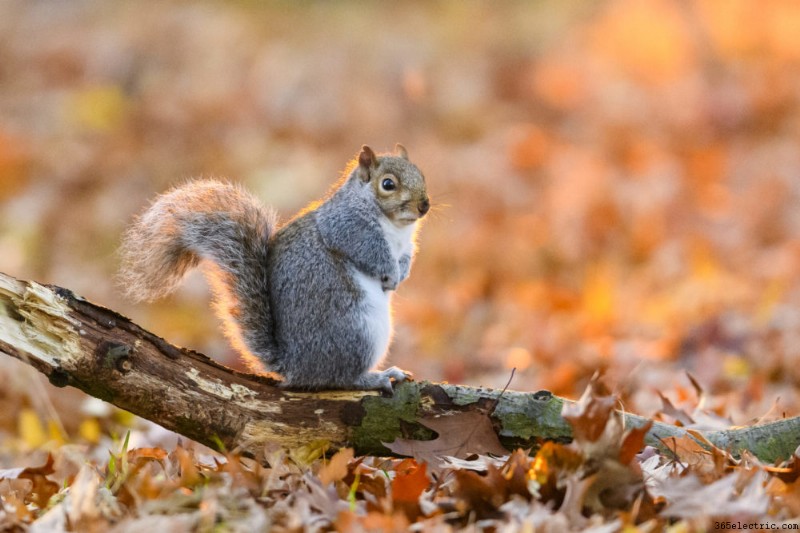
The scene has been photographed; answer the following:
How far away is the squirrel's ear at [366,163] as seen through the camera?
4.03 m

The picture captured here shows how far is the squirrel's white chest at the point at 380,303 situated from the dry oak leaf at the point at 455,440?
0.40m

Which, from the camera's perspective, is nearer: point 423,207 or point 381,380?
point 381,380

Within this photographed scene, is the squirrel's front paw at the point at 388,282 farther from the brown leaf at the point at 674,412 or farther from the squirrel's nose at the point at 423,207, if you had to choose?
the brown leaf at the point at 674,412

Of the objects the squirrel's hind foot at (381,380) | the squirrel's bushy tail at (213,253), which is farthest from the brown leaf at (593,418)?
the squirrel's bushy tail at (213,253)

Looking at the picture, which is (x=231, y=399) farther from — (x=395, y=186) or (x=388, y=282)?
(x=395, y=186)

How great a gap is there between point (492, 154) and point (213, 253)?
811 cm

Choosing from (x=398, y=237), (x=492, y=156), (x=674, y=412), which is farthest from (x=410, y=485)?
(x=492, y=156)

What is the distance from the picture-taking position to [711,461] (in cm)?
337

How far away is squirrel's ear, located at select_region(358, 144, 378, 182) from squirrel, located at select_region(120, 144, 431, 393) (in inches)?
6.1

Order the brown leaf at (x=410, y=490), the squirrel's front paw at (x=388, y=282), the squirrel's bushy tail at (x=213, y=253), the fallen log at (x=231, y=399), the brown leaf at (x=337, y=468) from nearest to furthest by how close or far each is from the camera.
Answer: the brown leaf at (x=410, y=490), the brown leaf at (x=337, y=468), the fallen log at (x=231, y=399), the squirrel's bushy tail at (x=213, y=253), the squirrel's front paw at (x=388, y=282)

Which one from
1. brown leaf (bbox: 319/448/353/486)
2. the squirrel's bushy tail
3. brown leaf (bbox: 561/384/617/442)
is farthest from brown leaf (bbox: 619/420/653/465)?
the squirrel's bushy tail

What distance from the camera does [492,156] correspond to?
1140 centimetres

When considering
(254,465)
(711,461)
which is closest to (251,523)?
(254,465)

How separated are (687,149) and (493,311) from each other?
13.8 feet
